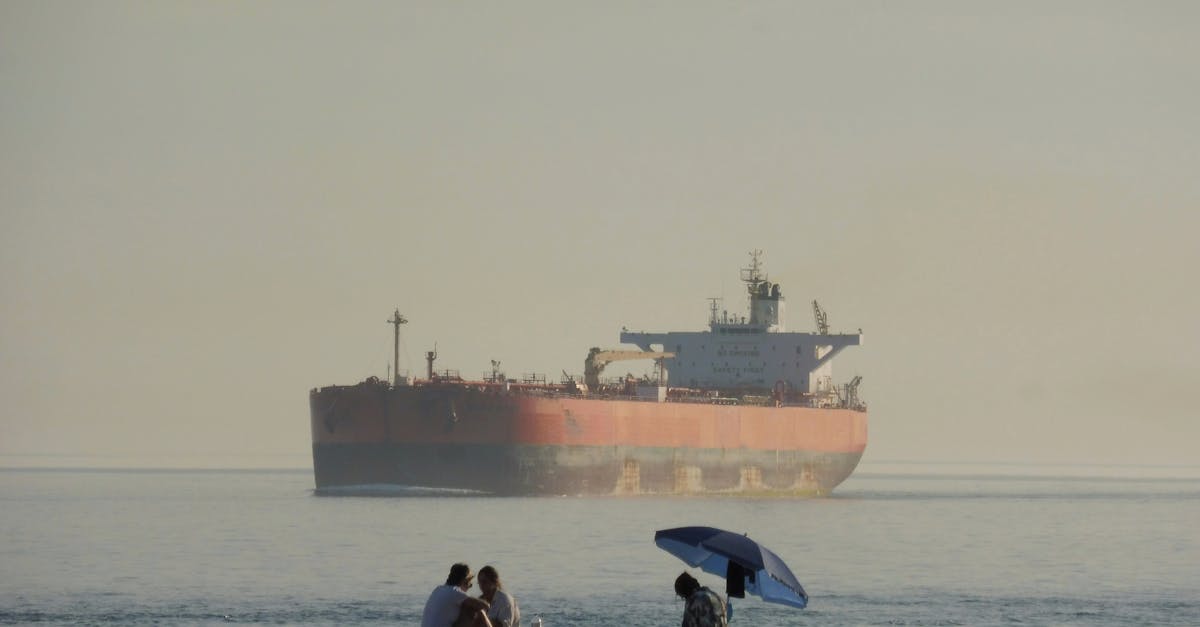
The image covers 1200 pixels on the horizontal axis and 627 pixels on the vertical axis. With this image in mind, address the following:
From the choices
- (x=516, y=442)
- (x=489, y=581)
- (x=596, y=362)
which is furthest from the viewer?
(x=596, y=362)

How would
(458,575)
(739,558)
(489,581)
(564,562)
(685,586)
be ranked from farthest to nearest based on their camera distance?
(564,562), (739,558), (685,586), (489,581), (458,575)

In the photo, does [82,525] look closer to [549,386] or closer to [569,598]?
[549,386]

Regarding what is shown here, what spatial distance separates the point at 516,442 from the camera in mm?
66000

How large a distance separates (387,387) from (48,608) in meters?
35.9

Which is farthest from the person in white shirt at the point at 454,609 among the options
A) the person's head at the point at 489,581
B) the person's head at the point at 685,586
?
the person's head at the point at 685,586

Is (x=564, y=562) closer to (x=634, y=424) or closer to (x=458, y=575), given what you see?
(x=458, y=575)

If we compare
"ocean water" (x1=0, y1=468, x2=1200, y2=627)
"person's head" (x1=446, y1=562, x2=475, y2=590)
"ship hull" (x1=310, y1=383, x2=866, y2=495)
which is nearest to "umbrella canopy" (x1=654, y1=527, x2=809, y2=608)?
"person's head" (x1=446, y1=562, x2=475, y2=590)

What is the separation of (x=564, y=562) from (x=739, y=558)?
2239 centimetres

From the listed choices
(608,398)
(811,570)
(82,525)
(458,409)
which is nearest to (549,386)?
(608,398)

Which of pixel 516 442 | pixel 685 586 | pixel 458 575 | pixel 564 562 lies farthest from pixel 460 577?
pixel 516 442

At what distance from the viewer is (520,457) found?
6638cm

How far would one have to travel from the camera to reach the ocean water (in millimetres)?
31453

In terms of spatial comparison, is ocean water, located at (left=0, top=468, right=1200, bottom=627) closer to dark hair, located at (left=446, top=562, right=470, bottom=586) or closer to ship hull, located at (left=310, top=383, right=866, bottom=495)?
ship hull, located at (left=310, top=383, right=866, bottom=495)

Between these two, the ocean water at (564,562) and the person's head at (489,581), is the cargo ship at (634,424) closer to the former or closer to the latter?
the ocean water at (564,562)
